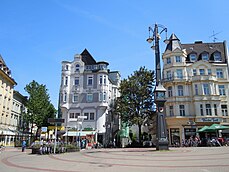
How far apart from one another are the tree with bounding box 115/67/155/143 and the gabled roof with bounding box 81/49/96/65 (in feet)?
37.4

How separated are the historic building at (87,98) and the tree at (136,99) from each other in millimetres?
5312

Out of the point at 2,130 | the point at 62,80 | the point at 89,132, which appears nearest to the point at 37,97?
the point at 62,80

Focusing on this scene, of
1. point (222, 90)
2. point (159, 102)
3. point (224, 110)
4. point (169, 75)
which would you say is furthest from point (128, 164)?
point (222, 90)

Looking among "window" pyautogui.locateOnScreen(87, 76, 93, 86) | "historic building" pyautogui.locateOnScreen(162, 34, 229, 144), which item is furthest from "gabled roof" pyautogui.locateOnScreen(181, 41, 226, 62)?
"window" pyautogui.locateOnScreen(87, 76, 93, 86)

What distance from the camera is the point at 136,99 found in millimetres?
41656

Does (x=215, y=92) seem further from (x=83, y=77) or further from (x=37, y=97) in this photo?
(x=37, y=97)

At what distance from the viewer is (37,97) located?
A: 159 feet

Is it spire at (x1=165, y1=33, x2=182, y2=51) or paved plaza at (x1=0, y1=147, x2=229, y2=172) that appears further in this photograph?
spire at (x1=165, y1=33, x2=182, y2=51)

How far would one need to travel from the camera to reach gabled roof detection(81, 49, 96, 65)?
50656 millimetres

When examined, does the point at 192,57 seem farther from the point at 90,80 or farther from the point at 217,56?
the point at 90,80

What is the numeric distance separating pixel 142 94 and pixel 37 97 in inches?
899

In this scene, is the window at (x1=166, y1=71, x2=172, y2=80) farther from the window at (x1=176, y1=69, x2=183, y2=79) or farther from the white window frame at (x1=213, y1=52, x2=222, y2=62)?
the white window frame at (x1=213, y1=52, x2=222, y2=62)

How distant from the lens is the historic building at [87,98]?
44691mm

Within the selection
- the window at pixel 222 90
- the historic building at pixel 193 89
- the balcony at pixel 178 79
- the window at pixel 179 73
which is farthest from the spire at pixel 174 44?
the window at pixel 222 90
